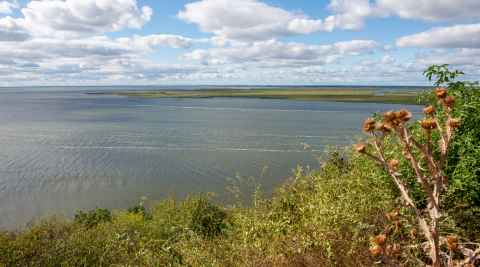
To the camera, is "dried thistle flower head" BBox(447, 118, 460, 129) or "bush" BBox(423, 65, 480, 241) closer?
"dried thistle flower head" BBox(447, 118, 460, 129)

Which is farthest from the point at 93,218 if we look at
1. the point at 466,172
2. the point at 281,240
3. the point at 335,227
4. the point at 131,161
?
the point at 466,172

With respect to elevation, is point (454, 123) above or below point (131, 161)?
above

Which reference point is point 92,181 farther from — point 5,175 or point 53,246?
point 53,246

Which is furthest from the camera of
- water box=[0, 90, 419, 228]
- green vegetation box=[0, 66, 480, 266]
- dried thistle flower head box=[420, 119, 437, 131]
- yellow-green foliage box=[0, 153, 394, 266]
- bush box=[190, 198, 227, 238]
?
water box=[0, 90, 419, 228]

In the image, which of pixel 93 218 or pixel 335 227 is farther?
pixel 93 218

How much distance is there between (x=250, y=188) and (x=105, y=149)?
2186cm

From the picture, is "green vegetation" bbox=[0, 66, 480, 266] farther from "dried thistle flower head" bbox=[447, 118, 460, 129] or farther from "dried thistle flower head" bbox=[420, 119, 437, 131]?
"dried thistle flower head" bbox=[420, 119, 437, 131]

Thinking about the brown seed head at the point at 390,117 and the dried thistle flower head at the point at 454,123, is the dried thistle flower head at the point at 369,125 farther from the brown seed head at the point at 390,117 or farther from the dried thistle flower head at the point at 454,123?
the dried thistle flower head at the point at 454,123

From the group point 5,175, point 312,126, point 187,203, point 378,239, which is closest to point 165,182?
point 187,203

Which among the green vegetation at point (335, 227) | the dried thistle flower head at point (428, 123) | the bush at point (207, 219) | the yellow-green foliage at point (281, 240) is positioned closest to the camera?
the dried thistle flower head at point (428, 123)

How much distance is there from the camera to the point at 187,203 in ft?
55.6

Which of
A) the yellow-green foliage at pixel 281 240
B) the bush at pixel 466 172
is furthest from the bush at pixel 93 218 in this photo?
the bush at pixel 466 172

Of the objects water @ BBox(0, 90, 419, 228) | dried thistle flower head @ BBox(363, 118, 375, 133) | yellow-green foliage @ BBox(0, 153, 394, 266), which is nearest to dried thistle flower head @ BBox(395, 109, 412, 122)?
dried thistle flower head @ BBox(363, 118, 375, 133)

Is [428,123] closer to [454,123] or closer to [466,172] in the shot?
[454,123]
